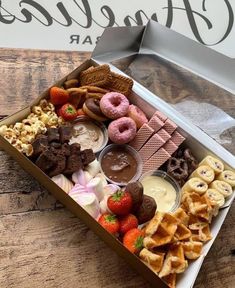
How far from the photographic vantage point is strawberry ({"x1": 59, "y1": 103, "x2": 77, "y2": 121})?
1508 mm

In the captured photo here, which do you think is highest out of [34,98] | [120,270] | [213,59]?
[213,59]

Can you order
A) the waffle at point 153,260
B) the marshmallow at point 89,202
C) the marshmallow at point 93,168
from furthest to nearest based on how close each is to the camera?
1. the marshmallow at point 93,168
2. the marshmallow at point 89,202
3. the waffle at point 153,260

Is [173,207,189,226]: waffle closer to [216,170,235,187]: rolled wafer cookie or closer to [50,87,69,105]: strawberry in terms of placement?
[216,170,235,187]: rolled wafer cookie

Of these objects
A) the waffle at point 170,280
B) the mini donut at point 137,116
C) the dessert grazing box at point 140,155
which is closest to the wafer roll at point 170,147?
the dessert grazing box at point 140,155

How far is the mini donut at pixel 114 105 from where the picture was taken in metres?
1.51

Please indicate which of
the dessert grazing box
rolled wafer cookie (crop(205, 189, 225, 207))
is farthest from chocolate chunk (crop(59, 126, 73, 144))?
rolled wafer cookie (crop(205, 189, 225, 207))

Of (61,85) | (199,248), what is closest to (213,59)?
(61,85)

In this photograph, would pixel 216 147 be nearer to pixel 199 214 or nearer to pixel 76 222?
pixel 199 214

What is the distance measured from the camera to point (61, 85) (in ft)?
5.11

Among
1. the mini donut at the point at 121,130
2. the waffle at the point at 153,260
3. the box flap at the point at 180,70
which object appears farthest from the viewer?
the box flap at the point at 180,70

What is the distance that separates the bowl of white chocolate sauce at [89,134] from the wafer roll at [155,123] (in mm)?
150

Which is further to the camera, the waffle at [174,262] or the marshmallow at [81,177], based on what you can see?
the marshmallow at [81,177]

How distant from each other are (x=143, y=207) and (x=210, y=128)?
418 mm

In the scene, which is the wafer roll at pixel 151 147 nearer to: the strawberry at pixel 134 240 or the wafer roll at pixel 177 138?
the wafer roll at pixel 177 138
